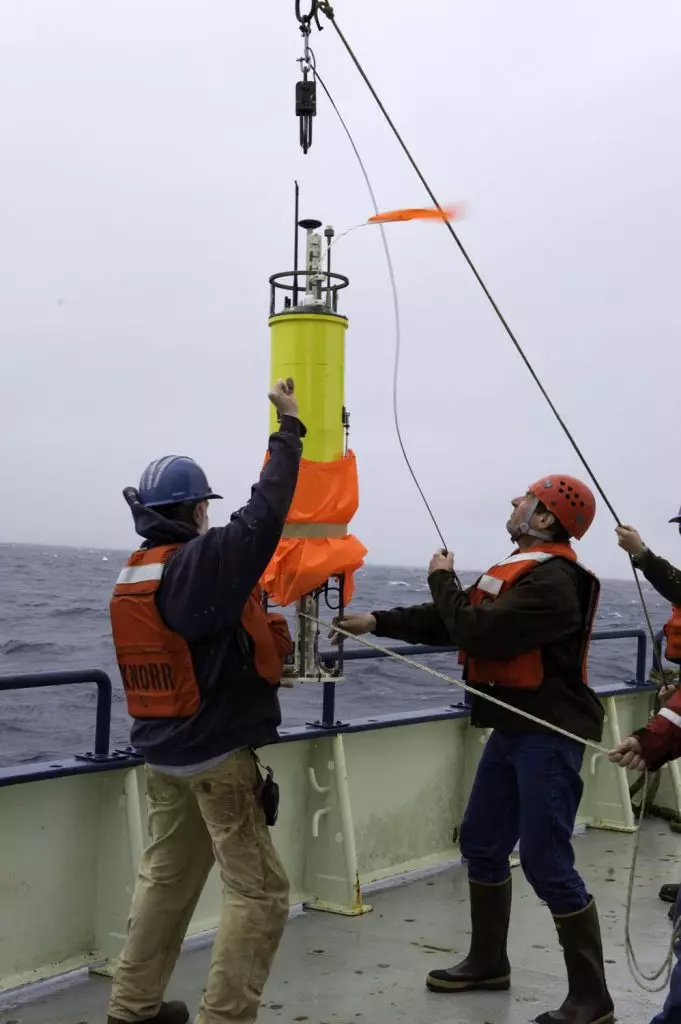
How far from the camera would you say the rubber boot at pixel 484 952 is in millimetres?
4309

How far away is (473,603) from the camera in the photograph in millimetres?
4191

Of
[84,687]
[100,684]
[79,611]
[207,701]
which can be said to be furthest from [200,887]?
[79,611]

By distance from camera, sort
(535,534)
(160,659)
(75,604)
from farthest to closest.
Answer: (75,604), (535,534), (160,659)

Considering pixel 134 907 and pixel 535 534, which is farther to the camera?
pixel 535 534

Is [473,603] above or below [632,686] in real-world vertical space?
above

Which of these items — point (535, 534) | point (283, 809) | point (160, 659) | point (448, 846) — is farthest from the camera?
point (448, 846)

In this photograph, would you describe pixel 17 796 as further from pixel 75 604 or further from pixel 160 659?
pixel 75 604

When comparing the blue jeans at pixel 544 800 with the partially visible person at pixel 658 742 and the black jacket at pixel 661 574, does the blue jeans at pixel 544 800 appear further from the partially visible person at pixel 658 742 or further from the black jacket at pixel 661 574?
the black jacket at pixel 661 574

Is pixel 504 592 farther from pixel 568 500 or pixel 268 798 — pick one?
pixel 268 798

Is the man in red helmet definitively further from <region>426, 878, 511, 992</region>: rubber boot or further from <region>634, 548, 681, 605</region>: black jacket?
<region>634, 548, 681, 605</region>: black jacket

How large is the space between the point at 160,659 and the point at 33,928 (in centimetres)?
167

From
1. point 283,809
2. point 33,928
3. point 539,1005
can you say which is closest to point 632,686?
point 283,809

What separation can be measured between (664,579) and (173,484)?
255 cm

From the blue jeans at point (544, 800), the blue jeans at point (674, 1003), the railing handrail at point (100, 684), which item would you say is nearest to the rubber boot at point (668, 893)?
the railing handrail at point (100, 684)
